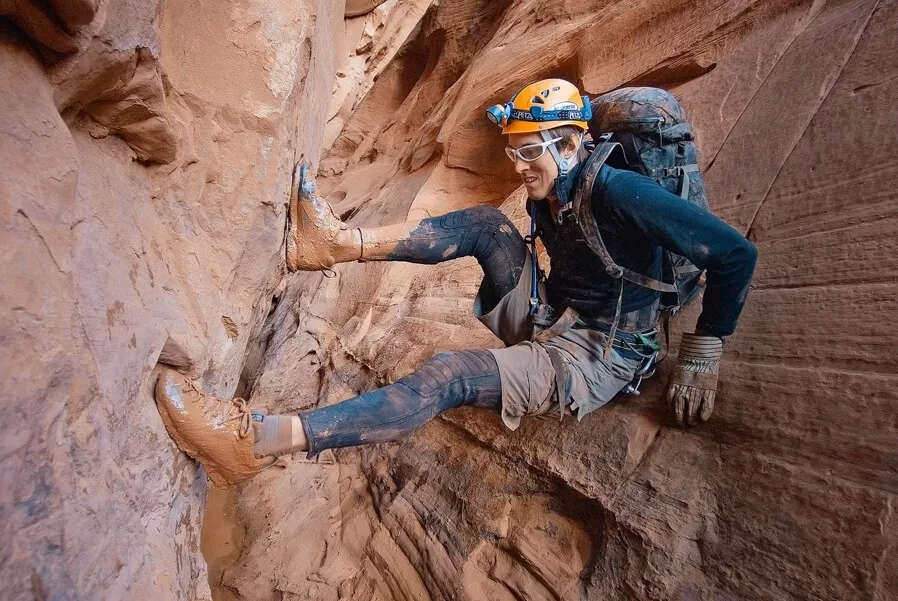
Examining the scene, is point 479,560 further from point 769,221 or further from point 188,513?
point 769,221

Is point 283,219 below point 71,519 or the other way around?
the other way around

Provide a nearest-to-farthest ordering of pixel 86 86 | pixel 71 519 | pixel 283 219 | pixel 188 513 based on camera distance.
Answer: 1. pixel 71 519
2. pixel 86 86
3. pixel 188 513
4. pixel 283 219

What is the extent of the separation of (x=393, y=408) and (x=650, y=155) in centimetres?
163

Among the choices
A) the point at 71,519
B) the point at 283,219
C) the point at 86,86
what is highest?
the point at 86,86

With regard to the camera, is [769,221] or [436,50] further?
[436,50]

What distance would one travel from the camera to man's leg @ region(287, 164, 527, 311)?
7.35 feet

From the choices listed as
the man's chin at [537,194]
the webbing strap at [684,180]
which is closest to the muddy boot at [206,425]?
the man's chin at [537,194]

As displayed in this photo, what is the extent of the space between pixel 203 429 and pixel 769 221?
273cm

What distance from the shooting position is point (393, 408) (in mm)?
1813

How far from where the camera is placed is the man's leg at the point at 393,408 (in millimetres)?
1713

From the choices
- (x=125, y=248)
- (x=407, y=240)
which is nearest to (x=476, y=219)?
(x=407, y=240)

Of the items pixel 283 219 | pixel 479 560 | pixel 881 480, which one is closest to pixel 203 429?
pixel 283 219

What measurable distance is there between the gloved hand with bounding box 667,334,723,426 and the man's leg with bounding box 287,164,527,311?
34.8 inches

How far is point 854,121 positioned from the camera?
2.16m
